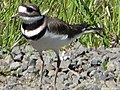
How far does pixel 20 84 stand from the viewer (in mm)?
5234

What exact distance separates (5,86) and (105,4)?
7.34ft

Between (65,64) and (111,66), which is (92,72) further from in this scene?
(65,64)

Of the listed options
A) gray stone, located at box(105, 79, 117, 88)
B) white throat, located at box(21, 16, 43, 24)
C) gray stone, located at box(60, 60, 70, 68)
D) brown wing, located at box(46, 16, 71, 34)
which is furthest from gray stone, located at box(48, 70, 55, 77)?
white throat, located at box(21, 16, 43, 24)

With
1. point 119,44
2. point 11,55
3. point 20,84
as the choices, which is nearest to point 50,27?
point 20,84

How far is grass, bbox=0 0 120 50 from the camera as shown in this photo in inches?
254

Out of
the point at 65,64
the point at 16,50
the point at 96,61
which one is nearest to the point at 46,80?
the point at 65,64

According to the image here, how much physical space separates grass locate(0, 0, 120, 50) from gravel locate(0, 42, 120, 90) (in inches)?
9.4

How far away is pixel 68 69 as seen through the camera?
5.53 meters

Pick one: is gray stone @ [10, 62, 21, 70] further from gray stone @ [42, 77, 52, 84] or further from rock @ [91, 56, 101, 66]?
rock @ [91, 56, 101, 66]

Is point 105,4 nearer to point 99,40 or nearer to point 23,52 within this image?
point 99,40

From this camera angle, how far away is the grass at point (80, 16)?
21.1 ft

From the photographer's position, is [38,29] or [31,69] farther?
[31,69]

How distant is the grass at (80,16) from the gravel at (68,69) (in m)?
0.24

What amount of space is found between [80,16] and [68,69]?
4.09ft
